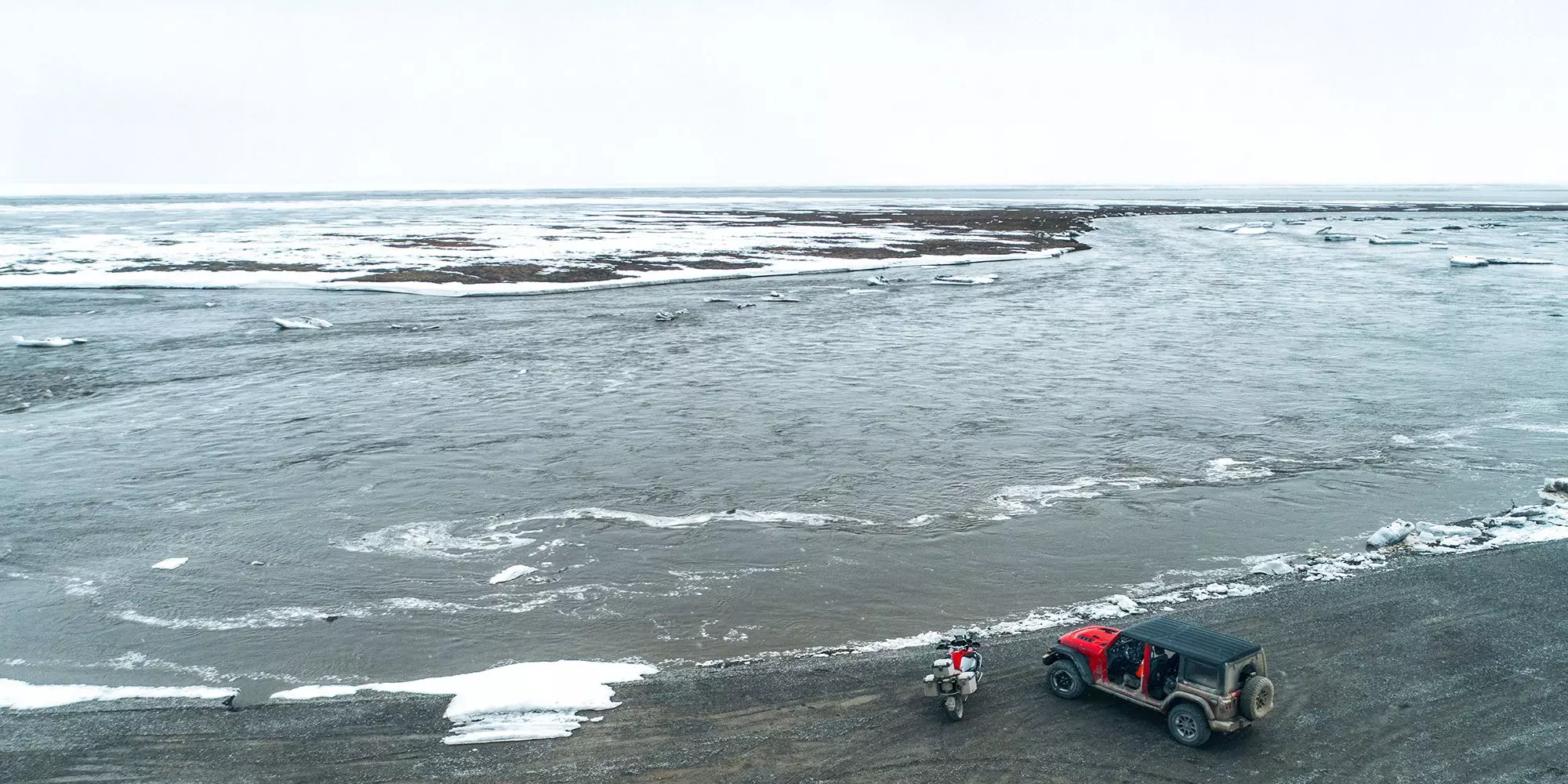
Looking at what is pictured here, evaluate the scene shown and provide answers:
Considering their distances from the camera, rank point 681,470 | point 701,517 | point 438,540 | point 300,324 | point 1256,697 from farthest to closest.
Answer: point 300,324
point 681,470
point 701,517
point 438,540
point 1256,697

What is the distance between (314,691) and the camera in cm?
1588

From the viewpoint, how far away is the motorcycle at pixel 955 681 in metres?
14.5

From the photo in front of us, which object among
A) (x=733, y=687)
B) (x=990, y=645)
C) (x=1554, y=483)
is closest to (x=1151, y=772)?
(x=990, y=645)

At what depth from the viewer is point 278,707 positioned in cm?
1537

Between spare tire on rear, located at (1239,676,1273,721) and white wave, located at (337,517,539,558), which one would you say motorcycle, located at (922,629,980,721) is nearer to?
spare tire on rear, located at (1239,676,1273,721)

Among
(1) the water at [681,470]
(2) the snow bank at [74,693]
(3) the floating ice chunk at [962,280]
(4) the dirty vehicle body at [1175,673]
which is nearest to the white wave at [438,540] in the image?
(1) the water at [681,470]

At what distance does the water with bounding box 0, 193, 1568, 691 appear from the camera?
18594 mm

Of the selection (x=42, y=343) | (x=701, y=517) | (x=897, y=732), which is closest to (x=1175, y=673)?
(x=897, y=732)

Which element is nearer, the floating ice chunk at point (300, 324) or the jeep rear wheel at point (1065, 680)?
the jeep rear wheel at point (1065, 680)

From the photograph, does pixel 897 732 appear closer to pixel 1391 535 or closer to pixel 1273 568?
pixel 1273 568

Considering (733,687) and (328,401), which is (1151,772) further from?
(328,401)

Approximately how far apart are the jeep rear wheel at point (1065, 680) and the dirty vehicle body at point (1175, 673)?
0.04 feet

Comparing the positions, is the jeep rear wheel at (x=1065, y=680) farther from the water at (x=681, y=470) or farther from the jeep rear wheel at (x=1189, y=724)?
the water at (x=681, y=470)

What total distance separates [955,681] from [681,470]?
1342cm
